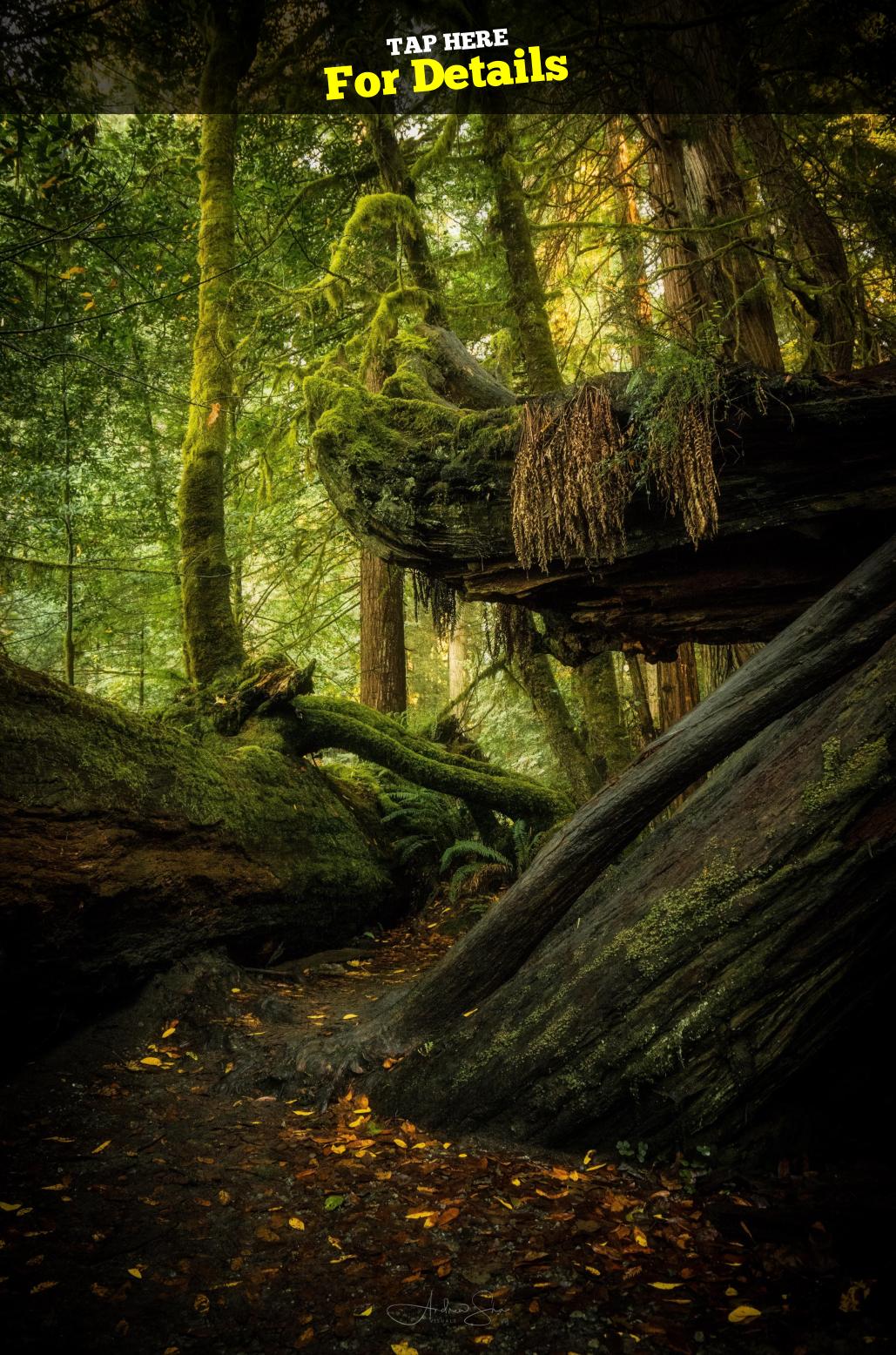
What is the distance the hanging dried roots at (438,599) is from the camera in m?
5.63

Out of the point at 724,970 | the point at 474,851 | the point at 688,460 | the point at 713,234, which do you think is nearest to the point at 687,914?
the point at 724,970

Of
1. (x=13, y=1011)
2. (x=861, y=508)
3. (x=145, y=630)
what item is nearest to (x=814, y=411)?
(x=861, y=508)

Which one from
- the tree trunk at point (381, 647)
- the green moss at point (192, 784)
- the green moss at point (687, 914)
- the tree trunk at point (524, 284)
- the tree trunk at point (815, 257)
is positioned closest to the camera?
the green moss at point (687, 914)

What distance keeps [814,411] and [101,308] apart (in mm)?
8620

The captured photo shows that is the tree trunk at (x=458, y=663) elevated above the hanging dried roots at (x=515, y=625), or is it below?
above

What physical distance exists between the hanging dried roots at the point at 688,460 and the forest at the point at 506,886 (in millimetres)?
18

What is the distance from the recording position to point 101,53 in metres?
7.62

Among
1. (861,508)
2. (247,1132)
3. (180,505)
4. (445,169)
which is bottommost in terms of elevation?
(247,1132)

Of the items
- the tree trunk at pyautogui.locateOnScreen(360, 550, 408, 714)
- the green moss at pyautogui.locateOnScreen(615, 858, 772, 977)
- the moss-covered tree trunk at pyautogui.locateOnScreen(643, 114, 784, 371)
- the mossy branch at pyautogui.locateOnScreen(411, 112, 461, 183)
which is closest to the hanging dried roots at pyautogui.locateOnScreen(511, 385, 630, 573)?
the green moss at pyautogui.locateOnScreen(615, 858, 772, 977)

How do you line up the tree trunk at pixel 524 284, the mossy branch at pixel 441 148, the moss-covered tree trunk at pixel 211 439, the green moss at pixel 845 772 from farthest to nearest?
the tree trunk at pixel 524 284 < the moss-covered tree trunk at pixel 211 439 < the mossy branch at pixel 441 148 < the green moss at pixel 845 772

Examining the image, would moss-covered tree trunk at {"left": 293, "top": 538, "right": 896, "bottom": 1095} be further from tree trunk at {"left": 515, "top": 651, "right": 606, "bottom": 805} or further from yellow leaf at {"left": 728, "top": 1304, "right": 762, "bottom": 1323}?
Result: tree trunk at {"left": 515, "top": 651, "right": 606, "bottom": 805}

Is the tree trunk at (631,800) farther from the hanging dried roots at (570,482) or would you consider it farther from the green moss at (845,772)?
the hanging dried roots at (570,482)

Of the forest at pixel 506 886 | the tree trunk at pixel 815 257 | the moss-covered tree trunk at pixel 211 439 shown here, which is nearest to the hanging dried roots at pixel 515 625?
the forest at pixel 506 886

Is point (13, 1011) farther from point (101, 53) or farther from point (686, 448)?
point (101, 53)
